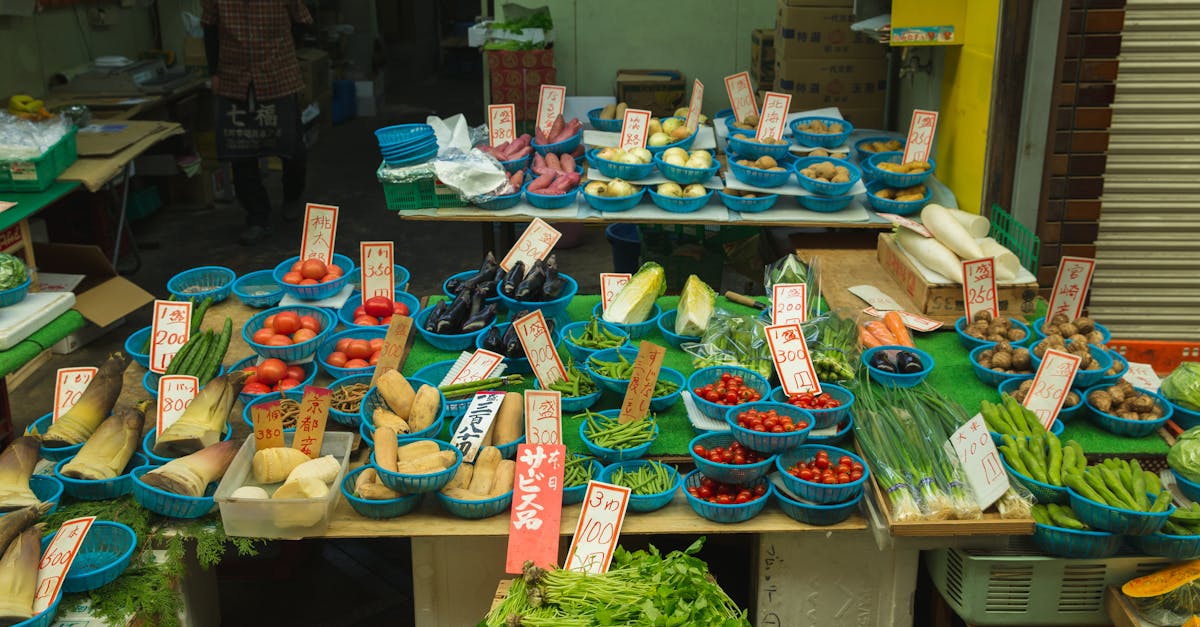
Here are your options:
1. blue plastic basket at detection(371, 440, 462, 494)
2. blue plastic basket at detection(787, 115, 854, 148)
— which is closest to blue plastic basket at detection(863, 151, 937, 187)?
blue plastic basket at detection(787, 115, 854, 148)

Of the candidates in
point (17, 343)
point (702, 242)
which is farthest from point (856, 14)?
point (17, 343)

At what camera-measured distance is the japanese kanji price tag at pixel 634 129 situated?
5824mm

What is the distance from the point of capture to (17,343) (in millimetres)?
4035

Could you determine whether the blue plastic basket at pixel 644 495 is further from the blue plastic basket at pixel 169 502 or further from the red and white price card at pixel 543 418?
the blue plastic basket at pixel 169 502

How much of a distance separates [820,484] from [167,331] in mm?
2495

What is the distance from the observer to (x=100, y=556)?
3051 millimetres

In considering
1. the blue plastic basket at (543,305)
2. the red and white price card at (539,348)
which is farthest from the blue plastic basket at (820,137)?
the red and white price card at (539,348)

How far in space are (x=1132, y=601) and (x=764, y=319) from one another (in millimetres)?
1649

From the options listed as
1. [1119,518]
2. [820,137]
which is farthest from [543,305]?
[820,137]

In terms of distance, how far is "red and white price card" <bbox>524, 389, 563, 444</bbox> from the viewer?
10.8 feet

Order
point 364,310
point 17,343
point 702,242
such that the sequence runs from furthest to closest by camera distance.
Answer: point 702,242 < point 364,310 < point 17,343

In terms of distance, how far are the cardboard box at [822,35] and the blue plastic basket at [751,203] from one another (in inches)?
68.3

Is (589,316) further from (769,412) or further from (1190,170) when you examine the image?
(1190,170)

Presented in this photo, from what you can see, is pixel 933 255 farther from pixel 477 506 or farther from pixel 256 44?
pixel 256 44
